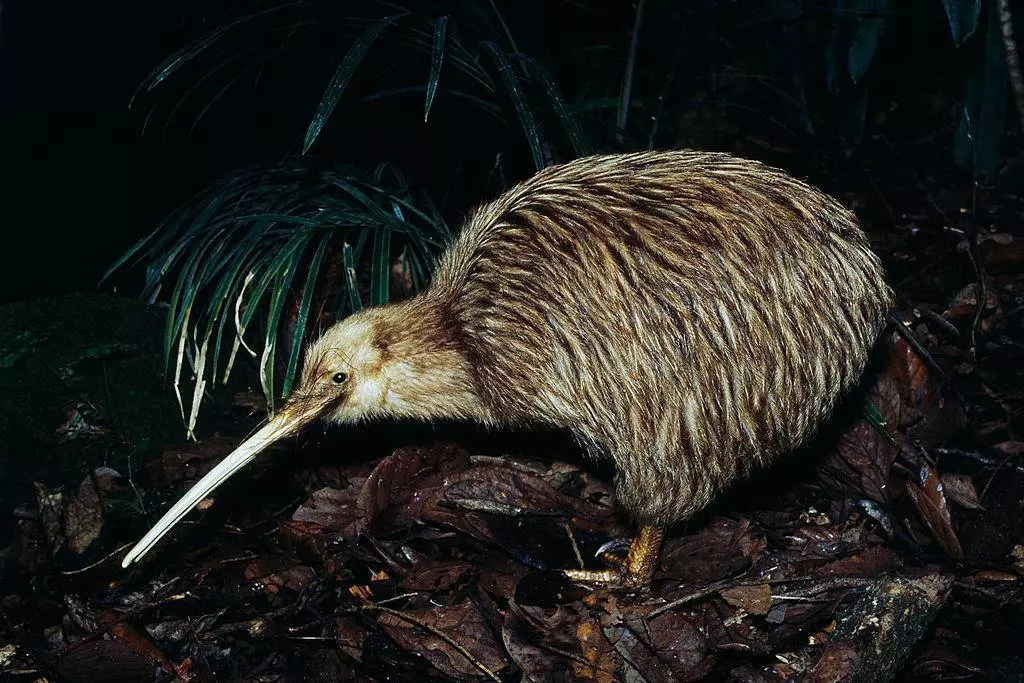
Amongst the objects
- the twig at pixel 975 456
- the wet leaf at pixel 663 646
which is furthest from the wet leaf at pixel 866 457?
the wet leaf at pixel 663 646

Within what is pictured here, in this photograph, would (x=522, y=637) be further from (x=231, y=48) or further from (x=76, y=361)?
(x=231, y=48)

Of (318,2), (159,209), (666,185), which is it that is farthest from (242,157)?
(666,185)

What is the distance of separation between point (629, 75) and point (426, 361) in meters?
1.53

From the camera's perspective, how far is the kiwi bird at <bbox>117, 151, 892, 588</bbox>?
2.12m

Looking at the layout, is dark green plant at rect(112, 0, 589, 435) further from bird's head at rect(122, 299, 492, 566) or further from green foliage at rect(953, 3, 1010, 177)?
green foliage at rect(953, 3, 1010, 177)

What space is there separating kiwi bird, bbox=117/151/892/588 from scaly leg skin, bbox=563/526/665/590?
0.04 metres

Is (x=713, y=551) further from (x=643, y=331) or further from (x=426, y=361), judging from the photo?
(x=426, y=361)

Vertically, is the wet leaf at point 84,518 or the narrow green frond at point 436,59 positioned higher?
the narrow green frond at point 436,59

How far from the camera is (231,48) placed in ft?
10.3

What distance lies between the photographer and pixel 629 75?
3318 mm

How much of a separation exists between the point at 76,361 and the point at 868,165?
3.39 meters

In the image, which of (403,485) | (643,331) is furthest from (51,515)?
(643,331)

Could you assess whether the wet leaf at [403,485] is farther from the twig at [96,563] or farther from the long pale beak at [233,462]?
the twig at [96,563]

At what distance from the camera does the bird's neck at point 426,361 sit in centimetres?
241
